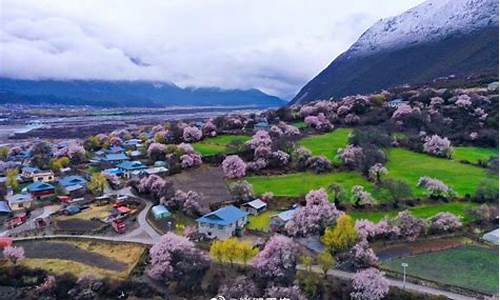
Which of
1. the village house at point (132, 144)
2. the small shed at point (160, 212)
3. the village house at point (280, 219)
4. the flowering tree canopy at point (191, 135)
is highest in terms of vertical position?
the flowering tree canopy at point (191, 135)

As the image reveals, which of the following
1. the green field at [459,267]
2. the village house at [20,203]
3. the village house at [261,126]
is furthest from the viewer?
the village house at [261,126]

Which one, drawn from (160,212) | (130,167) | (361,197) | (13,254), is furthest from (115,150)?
(361,197)

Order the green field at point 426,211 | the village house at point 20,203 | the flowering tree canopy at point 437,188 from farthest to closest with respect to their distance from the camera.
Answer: the village house at point 20,203
the flowering tree canopy at point 437,188
the green field at point 426,211

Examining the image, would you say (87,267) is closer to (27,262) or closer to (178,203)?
(27,262)

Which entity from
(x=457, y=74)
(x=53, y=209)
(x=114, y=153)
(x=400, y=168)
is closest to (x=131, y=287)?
(x=53, y=209)

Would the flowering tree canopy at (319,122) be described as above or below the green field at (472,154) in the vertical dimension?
above

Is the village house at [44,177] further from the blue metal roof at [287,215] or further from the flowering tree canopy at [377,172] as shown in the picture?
the flowering tree canopy at [377,172]

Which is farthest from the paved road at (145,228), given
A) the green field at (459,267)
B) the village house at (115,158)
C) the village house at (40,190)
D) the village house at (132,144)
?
the village house at (132,144)
